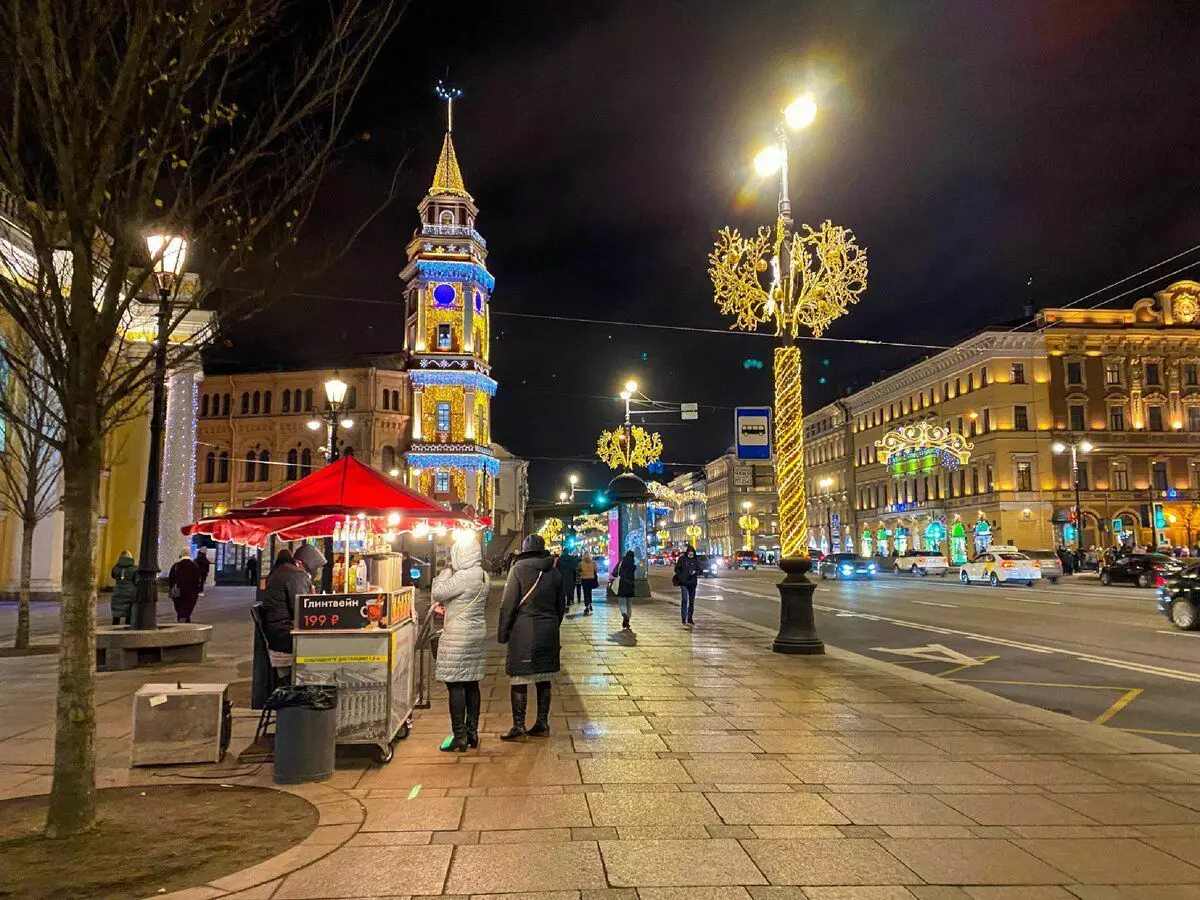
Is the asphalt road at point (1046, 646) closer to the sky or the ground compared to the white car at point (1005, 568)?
closer to the ground

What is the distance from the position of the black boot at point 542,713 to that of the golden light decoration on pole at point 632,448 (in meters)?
24.3

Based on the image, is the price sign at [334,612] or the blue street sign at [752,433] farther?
the blue street sign at [752,433]

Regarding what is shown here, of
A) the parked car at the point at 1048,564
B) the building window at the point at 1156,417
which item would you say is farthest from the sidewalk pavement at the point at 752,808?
the building window at the point at 1156,417

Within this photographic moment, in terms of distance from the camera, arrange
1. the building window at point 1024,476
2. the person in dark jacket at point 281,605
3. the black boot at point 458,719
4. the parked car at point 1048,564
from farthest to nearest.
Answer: the building window at point 1024,476 → the parked car at point 1048,564 → the person in dark jacket at point 281,605 → the black boot at point 458,719

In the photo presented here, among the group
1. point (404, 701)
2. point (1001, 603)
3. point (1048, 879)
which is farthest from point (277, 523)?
point (1001, 603)

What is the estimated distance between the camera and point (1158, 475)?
69000 millimetres

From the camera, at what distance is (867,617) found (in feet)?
73.3

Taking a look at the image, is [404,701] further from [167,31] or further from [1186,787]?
[1186,787]

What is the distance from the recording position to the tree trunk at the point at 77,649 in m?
5.25

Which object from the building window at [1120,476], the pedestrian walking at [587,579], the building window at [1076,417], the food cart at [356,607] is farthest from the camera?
the building window at [1076,417]

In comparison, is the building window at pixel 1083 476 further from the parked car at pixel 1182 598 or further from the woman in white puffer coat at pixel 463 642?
the woman in white puffer coat at pixel 463 642

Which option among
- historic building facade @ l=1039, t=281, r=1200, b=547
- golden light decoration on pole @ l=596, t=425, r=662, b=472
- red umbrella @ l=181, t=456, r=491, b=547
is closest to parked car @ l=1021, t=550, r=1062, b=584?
golden light decoration on pole @ l=596, t=425, r=662, b=472

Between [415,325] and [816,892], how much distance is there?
188 ft

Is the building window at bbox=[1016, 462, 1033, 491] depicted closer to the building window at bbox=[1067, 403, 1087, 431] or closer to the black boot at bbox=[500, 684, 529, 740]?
the building window at bbox=[1067, 403, 1087, 431]
